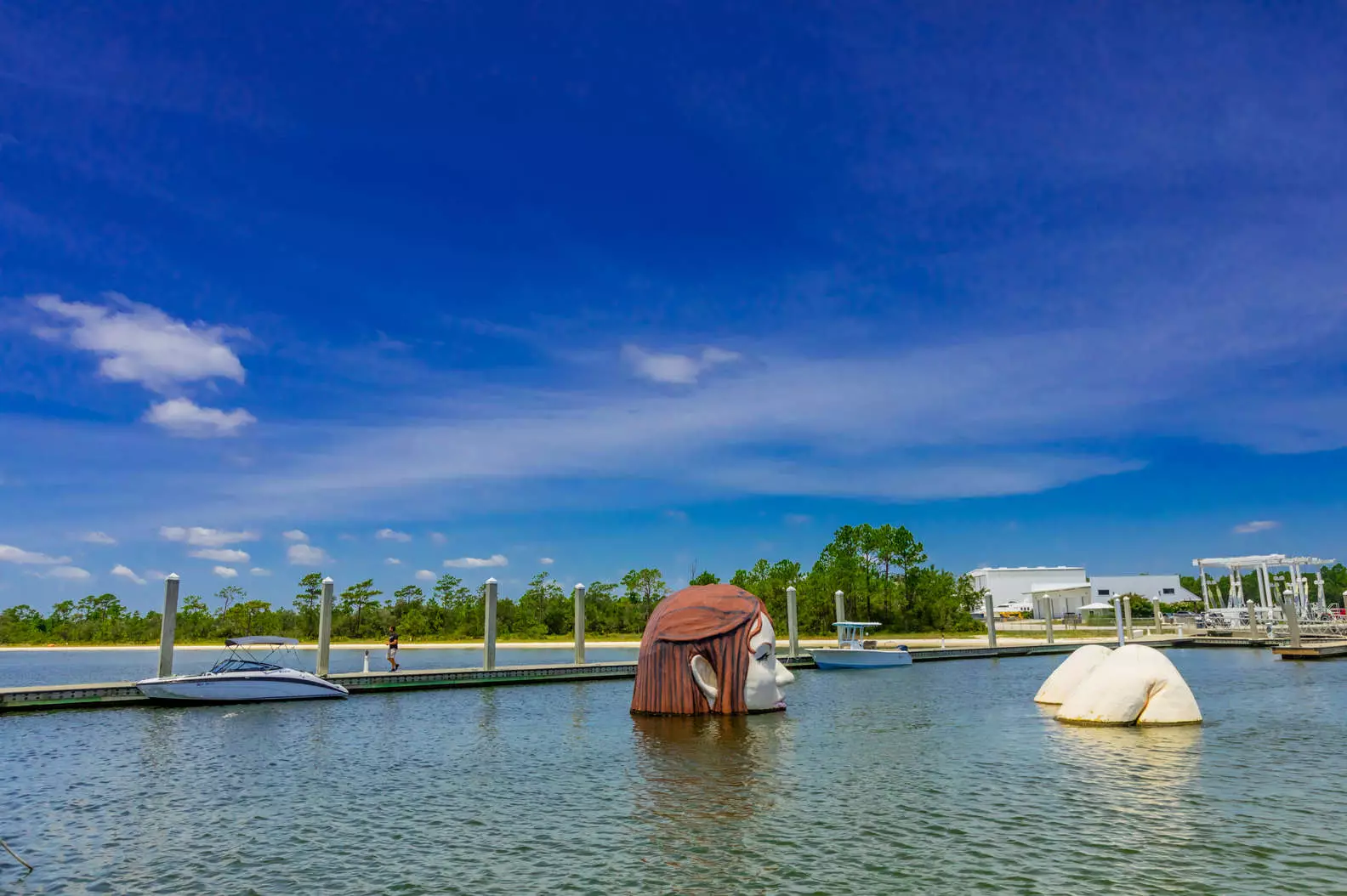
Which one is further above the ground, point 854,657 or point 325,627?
point 325,627

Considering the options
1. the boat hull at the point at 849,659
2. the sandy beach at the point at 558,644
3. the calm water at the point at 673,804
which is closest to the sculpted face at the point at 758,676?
the calm water at the point at 673,804

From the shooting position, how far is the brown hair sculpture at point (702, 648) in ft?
63.7

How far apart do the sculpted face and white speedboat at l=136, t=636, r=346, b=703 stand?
40.6ft

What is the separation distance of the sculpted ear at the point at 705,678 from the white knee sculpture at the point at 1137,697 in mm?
7980

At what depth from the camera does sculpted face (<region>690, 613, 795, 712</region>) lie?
19562 millimetres

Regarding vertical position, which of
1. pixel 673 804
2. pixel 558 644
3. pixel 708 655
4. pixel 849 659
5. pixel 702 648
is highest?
pixel 702 648

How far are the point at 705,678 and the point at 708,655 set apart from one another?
1.75 ft

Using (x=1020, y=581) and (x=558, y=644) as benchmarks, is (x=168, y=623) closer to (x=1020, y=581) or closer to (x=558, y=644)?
(x=558, y=644)

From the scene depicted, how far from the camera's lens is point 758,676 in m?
20.1

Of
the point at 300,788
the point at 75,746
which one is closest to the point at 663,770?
the point at 300,788

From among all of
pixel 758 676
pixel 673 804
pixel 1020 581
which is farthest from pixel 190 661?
pixel 1020 581

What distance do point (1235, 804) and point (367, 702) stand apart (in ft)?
70.6

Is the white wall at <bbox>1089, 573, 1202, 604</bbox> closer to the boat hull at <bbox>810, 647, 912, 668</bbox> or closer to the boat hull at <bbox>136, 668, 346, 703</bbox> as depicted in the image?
the boat hull at <bbox>810, 647, 912, 668</bbox>

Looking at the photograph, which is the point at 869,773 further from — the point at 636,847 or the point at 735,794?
the point at 636,847
